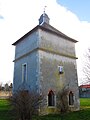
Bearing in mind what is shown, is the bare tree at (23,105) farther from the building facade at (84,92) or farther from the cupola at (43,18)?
the building facade at (84,92)

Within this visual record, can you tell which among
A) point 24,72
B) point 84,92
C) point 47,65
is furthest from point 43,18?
point 84,92

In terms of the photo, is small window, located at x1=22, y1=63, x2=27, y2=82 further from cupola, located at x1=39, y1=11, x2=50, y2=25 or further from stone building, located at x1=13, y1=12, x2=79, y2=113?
cupola, located at x1=39, y1=11, x2=50, y2=25

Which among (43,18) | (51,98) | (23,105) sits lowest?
(23,105)

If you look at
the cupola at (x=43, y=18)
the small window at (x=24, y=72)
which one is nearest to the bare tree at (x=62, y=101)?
the small window at (x=24, y=72)

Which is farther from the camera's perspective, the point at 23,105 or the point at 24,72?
the point at 24,72

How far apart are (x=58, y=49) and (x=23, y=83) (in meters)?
5.23

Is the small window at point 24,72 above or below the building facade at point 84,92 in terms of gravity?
above

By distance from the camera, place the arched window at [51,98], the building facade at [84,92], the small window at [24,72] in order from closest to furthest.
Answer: the arched window at [51,98], the small window at [24,72], the building facade at [84,92]

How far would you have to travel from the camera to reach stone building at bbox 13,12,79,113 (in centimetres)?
1773

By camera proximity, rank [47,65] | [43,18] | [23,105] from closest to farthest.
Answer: [23,105], [47,65], [43,18]

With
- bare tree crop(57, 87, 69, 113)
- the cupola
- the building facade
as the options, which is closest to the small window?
bare tree crop(57, 87, 69, 113)

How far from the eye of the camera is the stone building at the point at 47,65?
17734mm

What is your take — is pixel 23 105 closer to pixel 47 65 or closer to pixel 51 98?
pixel 51 98

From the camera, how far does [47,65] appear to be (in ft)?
59.9
